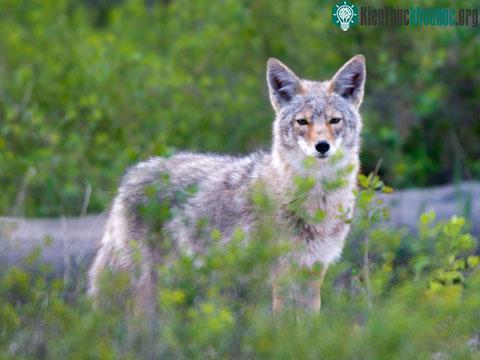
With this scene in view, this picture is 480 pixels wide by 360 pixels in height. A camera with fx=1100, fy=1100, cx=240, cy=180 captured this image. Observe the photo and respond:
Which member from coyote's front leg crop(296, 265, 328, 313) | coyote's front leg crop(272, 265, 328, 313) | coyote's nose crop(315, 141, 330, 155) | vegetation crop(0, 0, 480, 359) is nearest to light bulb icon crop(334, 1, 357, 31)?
vegetation crop(0, 0, 480, 359)

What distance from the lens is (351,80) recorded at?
7.24 metres

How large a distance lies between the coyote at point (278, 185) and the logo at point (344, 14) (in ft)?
15.6

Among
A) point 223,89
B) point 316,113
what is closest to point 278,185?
point 316,113

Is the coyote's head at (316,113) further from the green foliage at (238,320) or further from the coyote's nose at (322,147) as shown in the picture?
the green foliage at (238,320)

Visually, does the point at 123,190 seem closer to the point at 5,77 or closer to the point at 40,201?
the point at 40,201

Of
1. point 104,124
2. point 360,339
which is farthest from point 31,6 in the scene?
point 360,339

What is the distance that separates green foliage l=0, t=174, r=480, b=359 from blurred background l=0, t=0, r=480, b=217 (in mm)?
6188

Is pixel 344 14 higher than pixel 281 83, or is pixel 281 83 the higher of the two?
pixel 344 14

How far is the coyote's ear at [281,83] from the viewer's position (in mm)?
7207

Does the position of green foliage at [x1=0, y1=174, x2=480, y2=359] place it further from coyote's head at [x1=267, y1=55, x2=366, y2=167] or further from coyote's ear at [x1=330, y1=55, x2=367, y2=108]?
coyote's ear at [x1=330, y1=55, x2=367, y2=108]

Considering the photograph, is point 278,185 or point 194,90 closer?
point 278,185

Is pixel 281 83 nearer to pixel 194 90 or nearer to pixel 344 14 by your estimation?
pixel 344 14

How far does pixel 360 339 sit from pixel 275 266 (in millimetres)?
1310

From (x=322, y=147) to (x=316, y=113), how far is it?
33 cm
